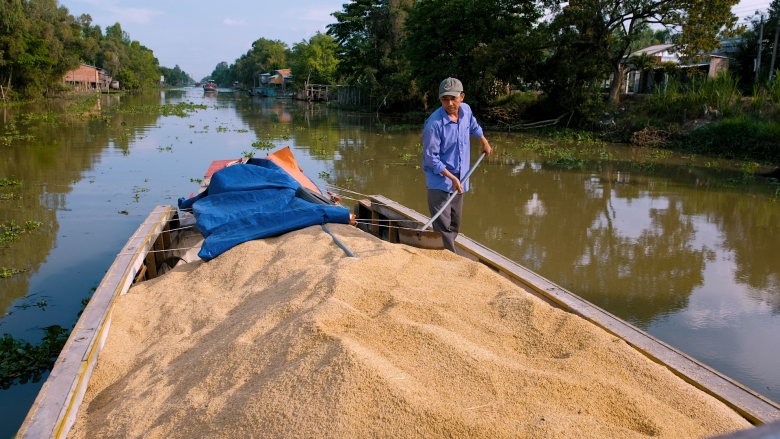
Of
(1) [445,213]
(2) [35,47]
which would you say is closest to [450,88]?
(1) [445,213]

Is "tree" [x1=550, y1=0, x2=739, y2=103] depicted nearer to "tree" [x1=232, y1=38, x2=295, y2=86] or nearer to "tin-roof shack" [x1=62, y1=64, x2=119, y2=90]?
"tin-roof shack" [x1=62, y1=64, x2=119, y2=90]

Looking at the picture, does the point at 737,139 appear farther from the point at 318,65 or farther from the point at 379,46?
the point at 318,65

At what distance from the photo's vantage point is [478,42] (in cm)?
2045

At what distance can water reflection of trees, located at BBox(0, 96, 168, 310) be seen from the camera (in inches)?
223

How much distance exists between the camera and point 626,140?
1620 cm

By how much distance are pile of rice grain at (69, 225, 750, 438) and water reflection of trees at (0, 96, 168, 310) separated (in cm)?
288

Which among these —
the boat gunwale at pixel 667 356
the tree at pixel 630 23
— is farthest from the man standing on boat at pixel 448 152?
the tree at pixel 630 23

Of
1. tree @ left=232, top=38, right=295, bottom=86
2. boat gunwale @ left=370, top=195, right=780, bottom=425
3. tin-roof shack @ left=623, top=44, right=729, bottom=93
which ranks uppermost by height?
tree @ left=232, top=38, right=295, bottom=86

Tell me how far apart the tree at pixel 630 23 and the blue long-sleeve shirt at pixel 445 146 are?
14.0 m

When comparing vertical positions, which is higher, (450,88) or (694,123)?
(450,88)

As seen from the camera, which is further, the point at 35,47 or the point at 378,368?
the point at 35,47

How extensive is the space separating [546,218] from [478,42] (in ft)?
47.7

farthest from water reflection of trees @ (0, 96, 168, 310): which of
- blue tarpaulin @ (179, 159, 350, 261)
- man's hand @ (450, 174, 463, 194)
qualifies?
man's hand @ (450, 174, 463, 194)

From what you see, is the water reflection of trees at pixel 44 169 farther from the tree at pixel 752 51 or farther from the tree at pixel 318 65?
the tree at pixel 318 65
